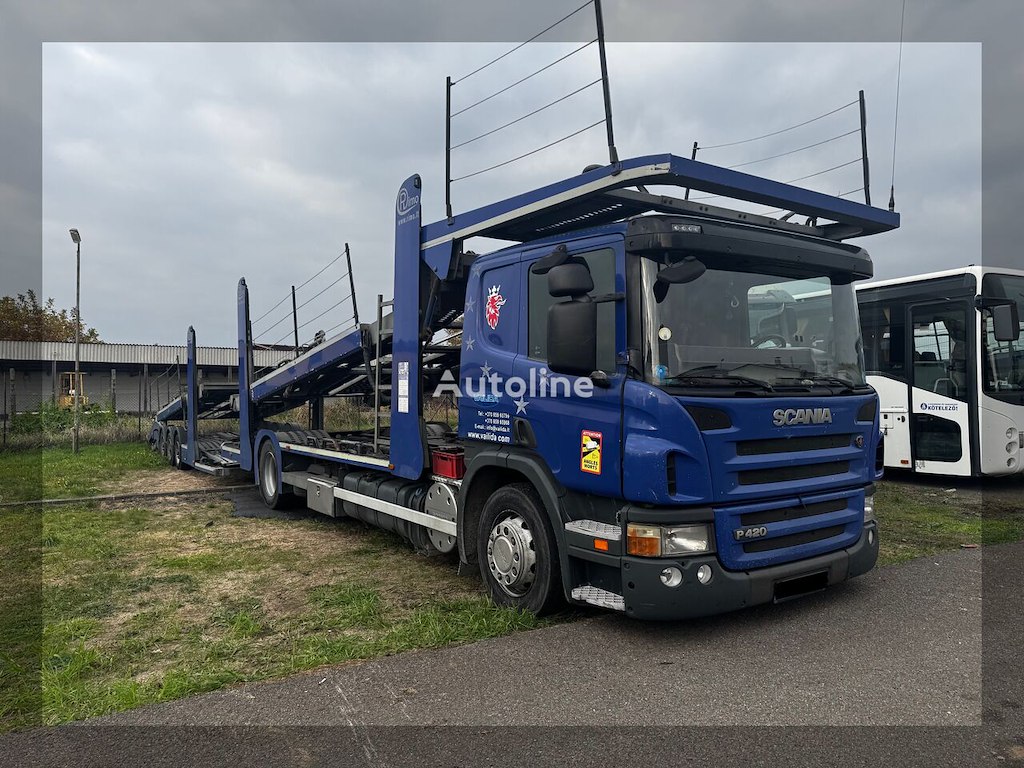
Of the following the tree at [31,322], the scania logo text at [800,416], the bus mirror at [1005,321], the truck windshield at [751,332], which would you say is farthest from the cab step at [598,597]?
the tree at [31,322]

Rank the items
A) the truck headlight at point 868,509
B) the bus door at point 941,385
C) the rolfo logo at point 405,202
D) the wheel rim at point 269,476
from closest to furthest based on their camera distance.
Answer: the truck headlight at point 868,509 < the rolfo logo at point 405,202 < the wheel rim at point 269,476 < the bus door at point 941,385

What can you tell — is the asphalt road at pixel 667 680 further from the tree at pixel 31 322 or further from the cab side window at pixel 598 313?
the tree at pixel 31 322

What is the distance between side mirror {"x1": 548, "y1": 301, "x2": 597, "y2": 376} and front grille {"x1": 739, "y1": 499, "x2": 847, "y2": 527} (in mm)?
1267

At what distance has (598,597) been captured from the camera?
13.4 ft

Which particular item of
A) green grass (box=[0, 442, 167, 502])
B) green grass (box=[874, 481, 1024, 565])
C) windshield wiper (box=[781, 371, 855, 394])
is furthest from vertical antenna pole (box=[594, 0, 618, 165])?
green grass (box=[0, 442, 167, 502])

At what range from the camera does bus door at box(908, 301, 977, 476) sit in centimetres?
946

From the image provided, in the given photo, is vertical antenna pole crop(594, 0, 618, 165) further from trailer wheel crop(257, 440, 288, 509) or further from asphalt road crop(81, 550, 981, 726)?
trailer wheel crop(257, 440, 288, 509)

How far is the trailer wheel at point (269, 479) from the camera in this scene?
29.6 feet

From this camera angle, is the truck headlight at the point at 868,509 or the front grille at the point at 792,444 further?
the truck headlight at the point at 868,509

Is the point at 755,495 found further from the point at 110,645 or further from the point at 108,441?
the point at 108,441

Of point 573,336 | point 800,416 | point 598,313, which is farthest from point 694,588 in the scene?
point 598,313

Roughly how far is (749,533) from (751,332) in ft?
4.09

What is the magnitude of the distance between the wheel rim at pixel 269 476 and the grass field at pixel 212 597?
0.57 metres

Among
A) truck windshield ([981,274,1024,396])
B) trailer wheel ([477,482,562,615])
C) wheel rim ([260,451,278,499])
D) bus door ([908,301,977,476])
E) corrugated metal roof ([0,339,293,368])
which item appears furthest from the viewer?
corrugated metal roof ([0,339,293,368])
